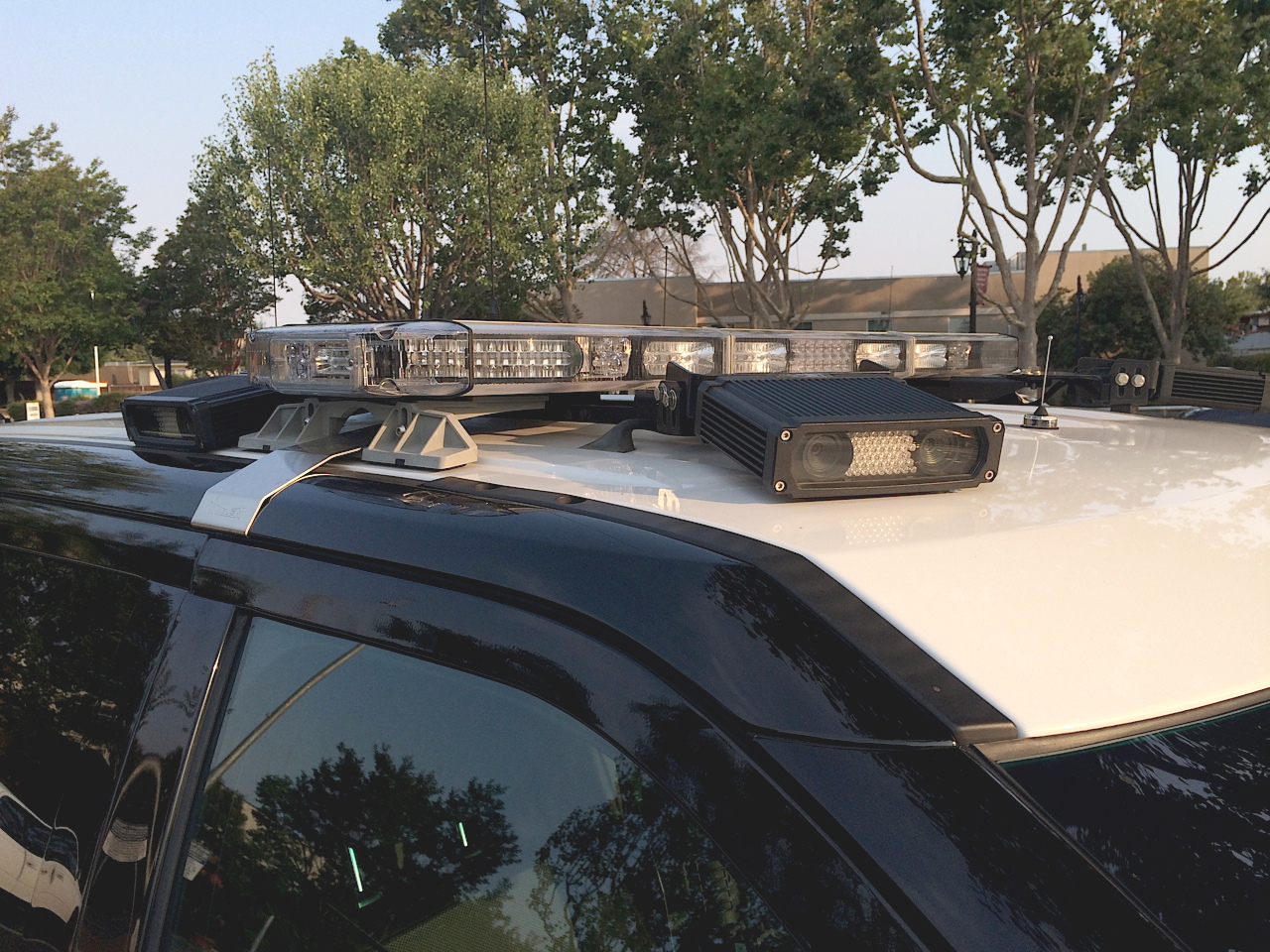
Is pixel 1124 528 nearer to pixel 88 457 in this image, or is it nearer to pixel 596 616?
pixel 596 616

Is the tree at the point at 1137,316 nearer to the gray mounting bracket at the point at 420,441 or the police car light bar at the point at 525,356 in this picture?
the police car light bar at the point at 525,356

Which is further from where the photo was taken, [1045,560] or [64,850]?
[64,850]

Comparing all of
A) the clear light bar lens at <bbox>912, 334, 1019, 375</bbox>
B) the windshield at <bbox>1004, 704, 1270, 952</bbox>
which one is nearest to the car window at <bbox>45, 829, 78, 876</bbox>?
the windshield at <bbox>1004, 704, 1270, 952</bbox>

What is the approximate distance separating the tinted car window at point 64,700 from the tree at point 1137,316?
29.0m

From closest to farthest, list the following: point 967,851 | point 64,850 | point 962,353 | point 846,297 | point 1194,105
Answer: point 967,851
point 64,850
point 962,353
point 1194,105
point 846,297

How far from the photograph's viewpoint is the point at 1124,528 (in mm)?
1180

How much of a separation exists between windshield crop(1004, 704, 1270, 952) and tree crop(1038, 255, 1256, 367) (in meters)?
29.0

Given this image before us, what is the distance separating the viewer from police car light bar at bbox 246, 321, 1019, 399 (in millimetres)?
1338

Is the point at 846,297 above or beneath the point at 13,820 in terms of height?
above

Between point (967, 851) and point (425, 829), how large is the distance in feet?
1.83

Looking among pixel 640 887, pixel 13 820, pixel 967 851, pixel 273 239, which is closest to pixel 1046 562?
pixel 967 851

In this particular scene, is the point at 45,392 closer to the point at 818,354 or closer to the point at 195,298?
the point at 195,298

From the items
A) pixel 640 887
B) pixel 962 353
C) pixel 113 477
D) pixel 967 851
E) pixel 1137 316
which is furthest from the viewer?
pixel 1137 316

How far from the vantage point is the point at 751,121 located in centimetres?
2361
